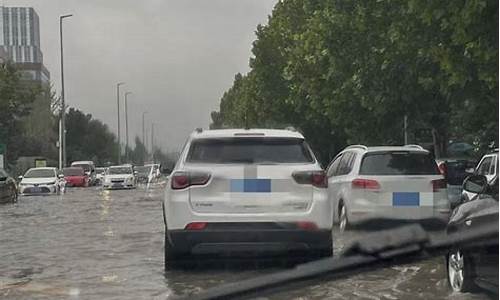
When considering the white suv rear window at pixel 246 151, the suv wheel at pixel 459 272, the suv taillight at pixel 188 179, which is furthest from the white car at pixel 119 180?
the suv wheel at pixel 459 272

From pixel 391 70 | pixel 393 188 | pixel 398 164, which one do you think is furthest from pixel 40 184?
pixel 393 188

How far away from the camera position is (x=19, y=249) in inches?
504

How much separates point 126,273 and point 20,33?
6764cm

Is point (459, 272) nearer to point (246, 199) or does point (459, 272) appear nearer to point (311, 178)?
point (311, 178)

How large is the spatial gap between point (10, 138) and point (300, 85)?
3050 cm

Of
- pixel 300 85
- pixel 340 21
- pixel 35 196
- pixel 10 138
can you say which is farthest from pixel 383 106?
pixel 10 138

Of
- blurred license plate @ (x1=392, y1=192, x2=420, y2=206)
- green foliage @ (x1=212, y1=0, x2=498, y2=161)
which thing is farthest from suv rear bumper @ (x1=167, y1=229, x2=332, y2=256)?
blurred license plate @ (x1=392, y1=192, x2=420, y2=206)

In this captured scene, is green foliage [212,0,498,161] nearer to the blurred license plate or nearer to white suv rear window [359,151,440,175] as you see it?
white suv rear window [359,151,440,175]

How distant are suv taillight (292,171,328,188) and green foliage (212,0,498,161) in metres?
3.13

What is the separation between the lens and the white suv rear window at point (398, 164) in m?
12.6

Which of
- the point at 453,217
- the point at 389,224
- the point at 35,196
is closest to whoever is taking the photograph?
the point at 453,217

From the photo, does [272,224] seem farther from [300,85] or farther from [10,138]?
[10,138]

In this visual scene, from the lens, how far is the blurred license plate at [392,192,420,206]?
40.3ft

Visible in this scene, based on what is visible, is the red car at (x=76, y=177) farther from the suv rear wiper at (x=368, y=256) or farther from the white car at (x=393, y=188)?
the suv rear wiper at (x=368, y=256)
